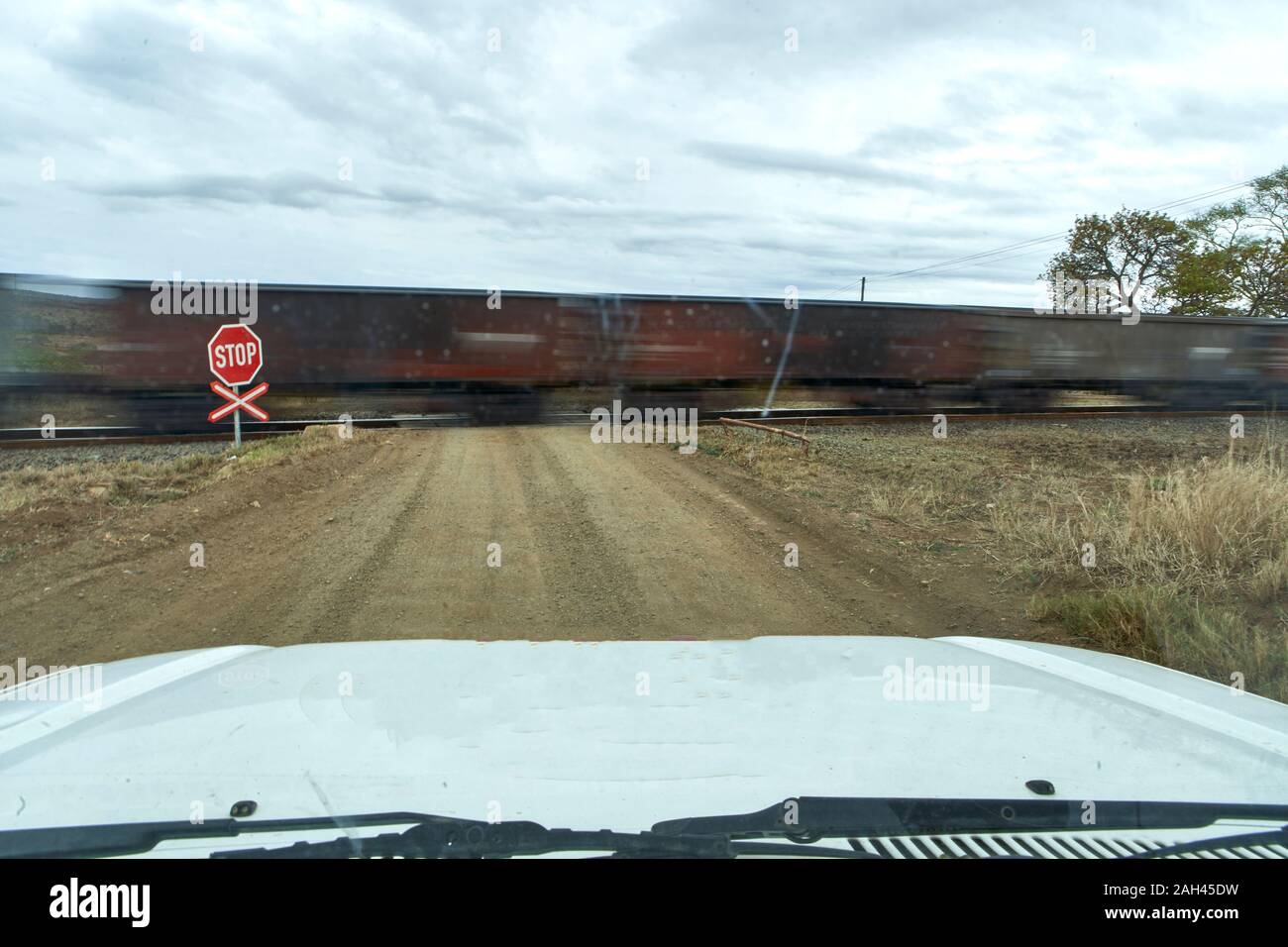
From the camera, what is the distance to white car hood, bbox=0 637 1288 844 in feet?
6.80

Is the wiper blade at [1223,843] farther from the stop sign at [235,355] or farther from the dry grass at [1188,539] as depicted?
the stop sign at [235,355]

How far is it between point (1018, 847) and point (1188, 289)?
44.5 metres

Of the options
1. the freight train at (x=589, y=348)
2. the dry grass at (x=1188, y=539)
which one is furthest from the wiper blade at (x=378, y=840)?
the freight train at (x=589, y=348)

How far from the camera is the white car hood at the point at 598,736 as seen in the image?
2.07 m

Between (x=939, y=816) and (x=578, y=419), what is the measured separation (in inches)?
678

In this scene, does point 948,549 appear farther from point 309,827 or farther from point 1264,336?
point 1264,336

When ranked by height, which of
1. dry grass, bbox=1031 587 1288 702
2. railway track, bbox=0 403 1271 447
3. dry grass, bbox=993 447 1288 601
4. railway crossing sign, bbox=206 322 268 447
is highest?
railway crossing sign, bbox=206 322 268 447

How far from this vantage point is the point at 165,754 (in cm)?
231

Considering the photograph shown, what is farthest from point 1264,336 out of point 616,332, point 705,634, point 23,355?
point 23,355

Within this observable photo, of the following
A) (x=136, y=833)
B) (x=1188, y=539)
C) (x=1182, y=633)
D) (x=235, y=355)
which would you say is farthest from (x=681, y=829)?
(x=235, y=355)

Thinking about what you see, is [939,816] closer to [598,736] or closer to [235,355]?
[598,736]

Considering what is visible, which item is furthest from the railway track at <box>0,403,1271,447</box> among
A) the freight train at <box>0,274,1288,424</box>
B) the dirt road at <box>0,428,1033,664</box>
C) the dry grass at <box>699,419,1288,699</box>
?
the dirt road at <box>0,428,1033,664</box>

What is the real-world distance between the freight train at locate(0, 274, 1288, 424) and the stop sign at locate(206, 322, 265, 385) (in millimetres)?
1496

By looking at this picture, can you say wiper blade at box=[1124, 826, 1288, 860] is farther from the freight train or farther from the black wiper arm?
the freight train
